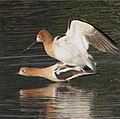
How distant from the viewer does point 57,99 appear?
13875mm

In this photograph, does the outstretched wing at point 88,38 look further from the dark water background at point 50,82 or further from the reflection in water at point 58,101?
the reflection in water at point 58,101

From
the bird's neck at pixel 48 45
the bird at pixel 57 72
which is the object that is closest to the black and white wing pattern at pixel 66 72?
the bird at pixel 57 72

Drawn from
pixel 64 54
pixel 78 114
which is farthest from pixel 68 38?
pixel 78 114

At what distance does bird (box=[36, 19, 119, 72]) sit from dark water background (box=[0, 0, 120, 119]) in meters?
0.36

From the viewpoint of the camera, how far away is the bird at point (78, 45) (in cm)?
1525

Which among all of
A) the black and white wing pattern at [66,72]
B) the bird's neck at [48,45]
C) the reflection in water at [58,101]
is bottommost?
the reflection in water at [58,101]

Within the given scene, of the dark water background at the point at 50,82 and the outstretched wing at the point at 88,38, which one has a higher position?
the outstretched wing at the point at 88,38

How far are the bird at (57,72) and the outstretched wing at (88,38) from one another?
46 cm

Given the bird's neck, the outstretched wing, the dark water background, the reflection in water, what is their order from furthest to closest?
the bird's neck → the outstretched wing → the dark water background → the reflection in water

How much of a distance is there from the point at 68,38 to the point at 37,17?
6.34 metres

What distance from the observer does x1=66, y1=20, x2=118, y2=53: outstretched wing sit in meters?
15.2

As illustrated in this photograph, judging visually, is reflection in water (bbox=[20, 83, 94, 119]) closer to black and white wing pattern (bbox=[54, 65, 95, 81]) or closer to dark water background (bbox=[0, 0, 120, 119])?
dark water background (bbox=[0, 0, 120, 119])

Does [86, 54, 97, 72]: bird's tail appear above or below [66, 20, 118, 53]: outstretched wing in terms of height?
below

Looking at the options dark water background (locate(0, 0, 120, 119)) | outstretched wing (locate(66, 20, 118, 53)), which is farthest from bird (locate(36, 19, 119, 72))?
dark water background (locate(0, 0, 120, 119))
